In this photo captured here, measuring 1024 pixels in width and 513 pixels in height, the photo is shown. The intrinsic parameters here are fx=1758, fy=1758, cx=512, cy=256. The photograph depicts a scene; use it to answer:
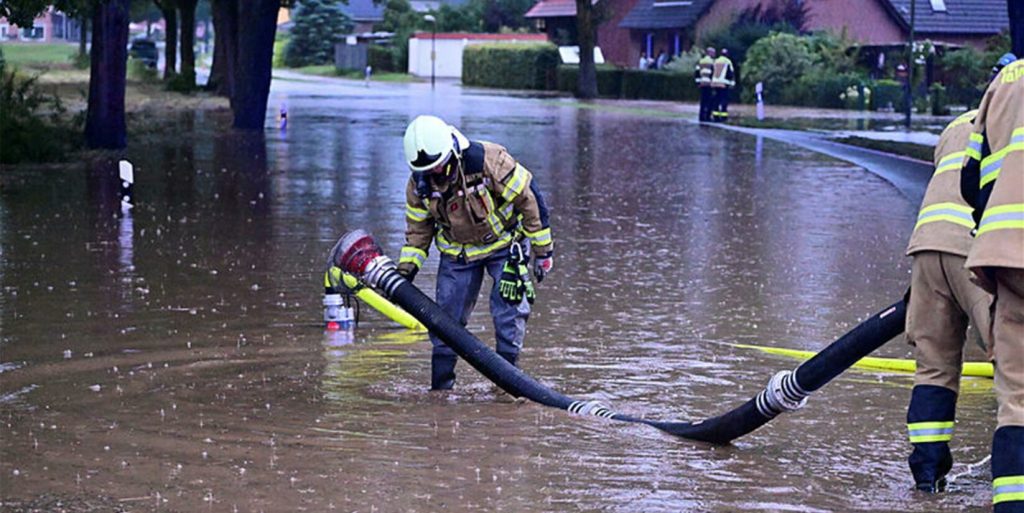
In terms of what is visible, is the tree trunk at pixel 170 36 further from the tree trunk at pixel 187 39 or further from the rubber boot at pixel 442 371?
the rubber boot at pixel 442 371

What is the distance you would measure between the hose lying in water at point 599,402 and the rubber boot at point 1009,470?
118 centimetres

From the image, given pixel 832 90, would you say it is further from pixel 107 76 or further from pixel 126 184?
pixel 126 184

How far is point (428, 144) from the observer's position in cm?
803

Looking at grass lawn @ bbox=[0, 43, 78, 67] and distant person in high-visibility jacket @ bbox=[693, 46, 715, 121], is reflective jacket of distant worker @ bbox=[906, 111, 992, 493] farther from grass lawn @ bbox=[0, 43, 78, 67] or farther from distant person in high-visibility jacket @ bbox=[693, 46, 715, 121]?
grass lawn @ bbox=[0, 43, 78, 67]

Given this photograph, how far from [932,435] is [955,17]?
177 ft

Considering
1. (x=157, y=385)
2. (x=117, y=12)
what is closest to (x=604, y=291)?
(x=157, y=385)

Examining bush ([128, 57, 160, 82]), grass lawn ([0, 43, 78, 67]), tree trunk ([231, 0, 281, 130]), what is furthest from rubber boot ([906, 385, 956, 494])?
grass lawn ([0, 43, 78, 67])

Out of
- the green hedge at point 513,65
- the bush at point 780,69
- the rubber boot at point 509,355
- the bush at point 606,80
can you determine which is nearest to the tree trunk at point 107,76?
the rubber boot at point 509,355

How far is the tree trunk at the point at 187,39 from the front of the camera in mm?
48078

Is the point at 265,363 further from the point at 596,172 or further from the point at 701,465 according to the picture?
the point at 596,172

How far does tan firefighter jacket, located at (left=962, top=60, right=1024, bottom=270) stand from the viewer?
18.5 ft

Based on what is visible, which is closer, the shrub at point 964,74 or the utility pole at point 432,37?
the shrub at point 964,74

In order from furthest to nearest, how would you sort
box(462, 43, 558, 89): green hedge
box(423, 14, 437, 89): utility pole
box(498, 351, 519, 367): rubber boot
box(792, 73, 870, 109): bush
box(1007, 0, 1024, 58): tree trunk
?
box(423, 14, 437, 89): utility pole → box(462, 43, 558, 89): green hedge → box(792, 73, 870, 109): bush → box(1007, 0, 1024, 58): tree trunk → box(498, 351, 519, 367): rubber boot

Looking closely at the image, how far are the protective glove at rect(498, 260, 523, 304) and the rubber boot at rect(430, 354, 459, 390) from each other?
454 mm
